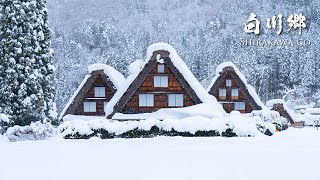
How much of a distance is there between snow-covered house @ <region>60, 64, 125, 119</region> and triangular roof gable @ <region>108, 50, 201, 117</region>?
9.19 meters

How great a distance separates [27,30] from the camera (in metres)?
25.5

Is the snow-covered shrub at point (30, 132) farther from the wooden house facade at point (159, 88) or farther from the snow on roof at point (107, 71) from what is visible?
the snow on roof at point (107, 71)

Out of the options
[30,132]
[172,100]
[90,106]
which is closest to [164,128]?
[30,132]

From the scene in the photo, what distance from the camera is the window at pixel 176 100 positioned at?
3359cm

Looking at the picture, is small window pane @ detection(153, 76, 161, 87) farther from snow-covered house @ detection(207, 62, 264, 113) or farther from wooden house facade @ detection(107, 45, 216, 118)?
snow-covered house @ detection(207, 62, 264, 113)

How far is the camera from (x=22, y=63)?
2503cm

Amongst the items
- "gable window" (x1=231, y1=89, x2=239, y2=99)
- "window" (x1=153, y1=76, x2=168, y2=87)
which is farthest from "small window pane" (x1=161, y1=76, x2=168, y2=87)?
"gable window" (x1=231, y1=89, x2=239, y2=99)

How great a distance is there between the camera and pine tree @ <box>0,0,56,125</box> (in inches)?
969

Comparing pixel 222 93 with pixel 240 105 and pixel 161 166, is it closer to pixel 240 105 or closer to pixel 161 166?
pixel 240 105

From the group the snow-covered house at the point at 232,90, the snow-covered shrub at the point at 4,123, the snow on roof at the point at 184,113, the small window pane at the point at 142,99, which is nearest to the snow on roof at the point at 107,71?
the small window pane at the point at 142,99

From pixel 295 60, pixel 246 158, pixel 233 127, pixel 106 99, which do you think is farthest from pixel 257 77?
pixel 246 158

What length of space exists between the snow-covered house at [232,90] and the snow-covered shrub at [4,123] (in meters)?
28.9

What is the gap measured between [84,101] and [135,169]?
34057 millimetres

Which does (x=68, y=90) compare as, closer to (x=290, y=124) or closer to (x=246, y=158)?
(x=290, y=124)
